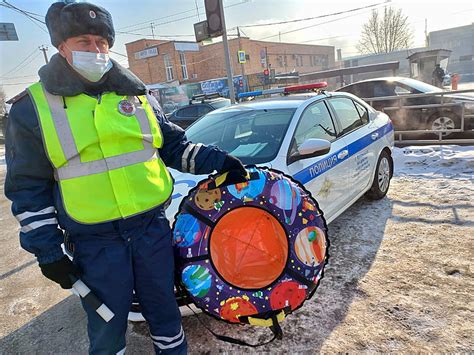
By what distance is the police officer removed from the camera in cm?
150

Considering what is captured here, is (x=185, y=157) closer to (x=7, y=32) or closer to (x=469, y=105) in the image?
(x=469, y=105)

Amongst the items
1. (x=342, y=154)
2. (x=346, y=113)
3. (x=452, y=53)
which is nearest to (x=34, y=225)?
(x=342, y=154)

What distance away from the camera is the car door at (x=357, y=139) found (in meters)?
3.90

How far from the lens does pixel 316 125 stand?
363 cm

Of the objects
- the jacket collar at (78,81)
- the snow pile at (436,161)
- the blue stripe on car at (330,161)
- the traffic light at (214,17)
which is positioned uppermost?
the traffic light at (214,17)

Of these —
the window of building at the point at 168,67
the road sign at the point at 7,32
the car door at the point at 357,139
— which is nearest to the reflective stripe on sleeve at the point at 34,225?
the car door at the point at 357,139

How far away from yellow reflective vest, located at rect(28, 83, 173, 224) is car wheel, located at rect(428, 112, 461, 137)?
25.3 ft

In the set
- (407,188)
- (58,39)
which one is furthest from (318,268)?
(407,188)

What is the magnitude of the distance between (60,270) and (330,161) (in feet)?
8.49

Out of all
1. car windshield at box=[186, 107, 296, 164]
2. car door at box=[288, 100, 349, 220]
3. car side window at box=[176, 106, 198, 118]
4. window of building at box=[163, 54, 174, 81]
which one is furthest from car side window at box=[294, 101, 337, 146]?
window of building at box=[163, 54, 174, 81]

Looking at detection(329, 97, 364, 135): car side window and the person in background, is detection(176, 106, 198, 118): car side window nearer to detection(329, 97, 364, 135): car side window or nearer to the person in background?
detection(329, 97, 364, 135): car side window

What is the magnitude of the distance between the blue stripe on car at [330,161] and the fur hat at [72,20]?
1.88 meters

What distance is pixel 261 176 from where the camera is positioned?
2.06 meters

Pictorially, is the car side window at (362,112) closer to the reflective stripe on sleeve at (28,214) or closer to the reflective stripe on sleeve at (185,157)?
the reflective stripe on sleeve at (185,157)
